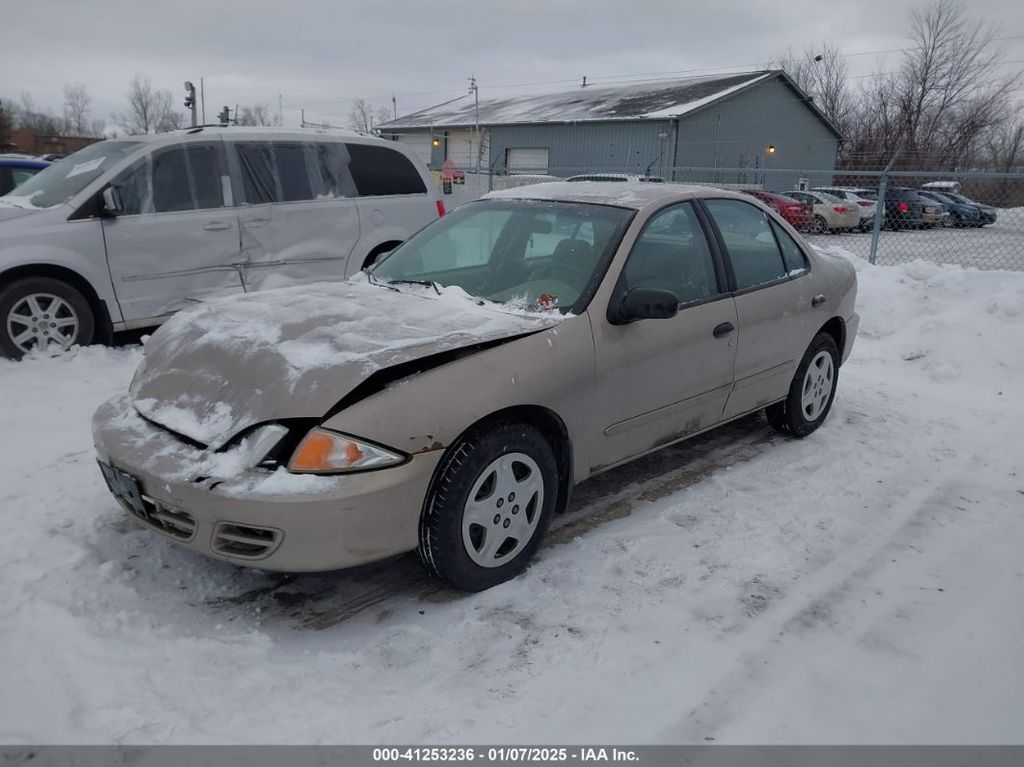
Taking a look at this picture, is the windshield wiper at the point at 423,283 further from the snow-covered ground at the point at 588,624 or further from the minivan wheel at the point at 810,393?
the minivan wheel at the point at 810,393

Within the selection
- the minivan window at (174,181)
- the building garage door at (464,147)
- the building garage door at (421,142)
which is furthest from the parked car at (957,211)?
the building garage door at (421,142)

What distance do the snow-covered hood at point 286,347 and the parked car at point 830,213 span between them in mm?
18628

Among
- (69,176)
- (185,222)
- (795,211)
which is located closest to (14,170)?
(69,176)

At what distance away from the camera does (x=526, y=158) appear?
1411 inches

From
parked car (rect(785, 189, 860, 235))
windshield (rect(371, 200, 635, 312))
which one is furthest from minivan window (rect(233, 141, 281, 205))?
parked car (rect(785, 189, 860, 235))

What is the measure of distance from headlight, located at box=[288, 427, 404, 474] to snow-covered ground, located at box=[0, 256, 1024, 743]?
0.68 m

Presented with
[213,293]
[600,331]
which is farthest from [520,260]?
[213,293]

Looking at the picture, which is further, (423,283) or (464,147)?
(464,147)

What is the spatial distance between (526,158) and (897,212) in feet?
70.6

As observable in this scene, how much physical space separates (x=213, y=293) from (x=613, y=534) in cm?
445

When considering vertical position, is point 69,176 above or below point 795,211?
above

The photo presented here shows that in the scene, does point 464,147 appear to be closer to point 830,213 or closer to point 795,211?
point 830,213

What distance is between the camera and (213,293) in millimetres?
6637

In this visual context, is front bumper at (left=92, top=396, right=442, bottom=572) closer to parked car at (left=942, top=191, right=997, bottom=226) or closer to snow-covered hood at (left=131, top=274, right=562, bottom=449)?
snow-covered hood at (left=131, top=274, right=562, bottom=449)
